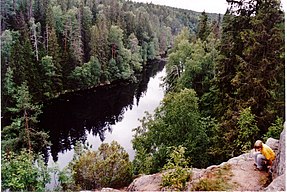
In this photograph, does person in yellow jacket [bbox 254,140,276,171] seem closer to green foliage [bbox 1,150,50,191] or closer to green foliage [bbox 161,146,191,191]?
green foliage [bbox 161,146,191,191]

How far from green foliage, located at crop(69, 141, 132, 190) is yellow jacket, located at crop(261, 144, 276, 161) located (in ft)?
5.22

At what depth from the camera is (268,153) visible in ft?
10.4

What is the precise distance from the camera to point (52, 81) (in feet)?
15.8

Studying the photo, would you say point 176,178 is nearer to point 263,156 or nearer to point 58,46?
point 263,156

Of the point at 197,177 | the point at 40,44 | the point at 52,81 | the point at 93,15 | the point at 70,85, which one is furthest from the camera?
the point at 70,85

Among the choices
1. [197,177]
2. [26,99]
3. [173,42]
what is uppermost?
[173,42]

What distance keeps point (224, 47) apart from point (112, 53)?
1.72m

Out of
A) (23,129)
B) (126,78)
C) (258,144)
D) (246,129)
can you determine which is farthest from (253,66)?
(23,129)

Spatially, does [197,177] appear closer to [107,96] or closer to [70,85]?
[70,85]

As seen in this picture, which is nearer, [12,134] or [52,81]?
[12,134]

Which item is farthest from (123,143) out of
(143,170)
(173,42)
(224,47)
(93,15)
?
(173,42)

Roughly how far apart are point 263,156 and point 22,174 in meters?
1.96

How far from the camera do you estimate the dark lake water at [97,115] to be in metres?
4.97

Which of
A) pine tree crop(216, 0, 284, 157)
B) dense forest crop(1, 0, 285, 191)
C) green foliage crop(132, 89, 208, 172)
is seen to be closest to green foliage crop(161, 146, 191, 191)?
dense forest crop(1, 0, 285, 191)
